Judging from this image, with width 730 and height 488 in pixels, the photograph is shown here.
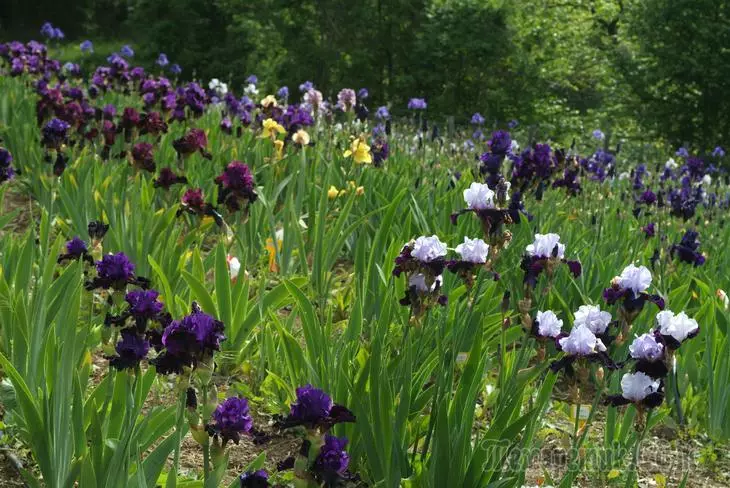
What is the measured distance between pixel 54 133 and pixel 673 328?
125 inches

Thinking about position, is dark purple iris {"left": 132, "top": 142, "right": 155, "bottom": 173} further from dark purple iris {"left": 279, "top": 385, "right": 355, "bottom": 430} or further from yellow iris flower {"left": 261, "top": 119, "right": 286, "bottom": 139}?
dark purple iris {"left": 279, "top": 385, "right": 355, "bottom": 430}

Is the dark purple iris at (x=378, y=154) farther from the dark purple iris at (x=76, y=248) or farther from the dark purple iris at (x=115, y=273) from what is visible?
the dark purple iris at (x=115, y=273)

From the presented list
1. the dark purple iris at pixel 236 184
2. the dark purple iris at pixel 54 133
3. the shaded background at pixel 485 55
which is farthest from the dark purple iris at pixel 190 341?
the shaded background at pixel 485 55

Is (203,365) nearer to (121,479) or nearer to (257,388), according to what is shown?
(121,479)

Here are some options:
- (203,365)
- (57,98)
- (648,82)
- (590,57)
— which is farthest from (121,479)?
(590,57)

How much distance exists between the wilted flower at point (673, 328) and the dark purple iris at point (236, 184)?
6.53 ft

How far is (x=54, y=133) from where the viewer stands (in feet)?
13.5

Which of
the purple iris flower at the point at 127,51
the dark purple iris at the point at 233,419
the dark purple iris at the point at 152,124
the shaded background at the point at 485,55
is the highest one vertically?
the dark purple iris at the point at 233,419

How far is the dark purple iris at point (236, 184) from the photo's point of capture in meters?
3.50

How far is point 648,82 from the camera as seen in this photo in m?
15.9

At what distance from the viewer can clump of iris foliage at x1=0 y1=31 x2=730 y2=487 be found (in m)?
1.90

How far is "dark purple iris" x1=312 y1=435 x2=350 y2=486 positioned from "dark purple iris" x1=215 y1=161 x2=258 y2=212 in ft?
6.76

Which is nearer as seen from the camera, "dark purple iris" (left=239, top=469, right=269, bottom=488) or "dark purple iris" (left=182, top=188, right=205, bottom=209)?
"dark purple iris" (left=239, top=469, right=269, bottom=488)

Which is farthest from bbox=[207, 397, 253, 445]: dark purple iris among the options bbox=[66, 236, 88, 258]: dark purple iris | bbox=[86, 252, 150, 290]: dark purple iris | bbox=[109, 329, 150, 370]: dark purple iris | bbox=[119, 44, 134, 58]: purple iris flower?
bbox=[119, 44, 134, 58]: purple iris flower
